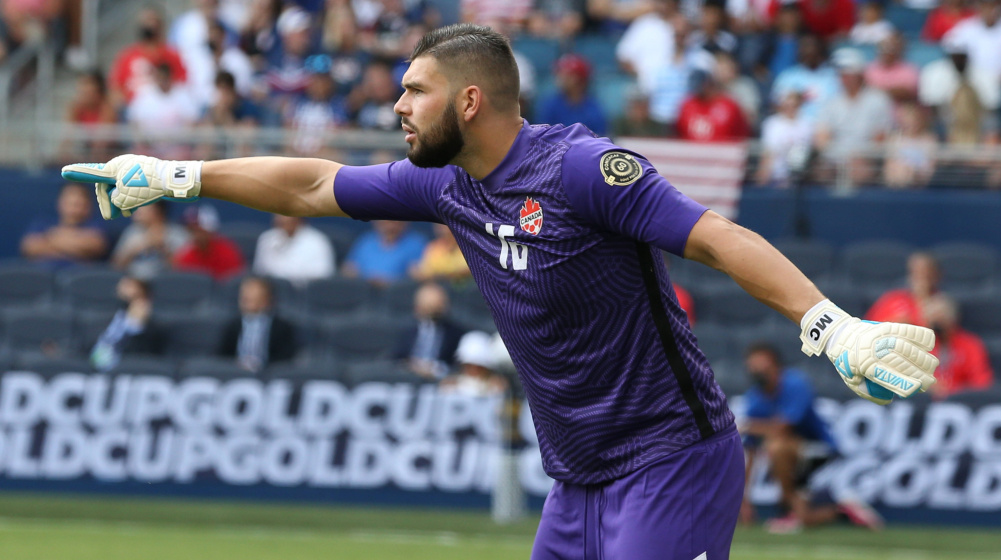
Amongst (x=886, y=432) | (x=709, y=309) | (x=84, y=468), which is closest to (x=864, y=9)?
(x=709, y=309)

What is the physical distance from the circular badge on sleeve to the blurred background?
566 cm

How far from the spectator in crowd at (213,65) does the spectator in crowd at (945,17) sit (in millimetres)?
6507

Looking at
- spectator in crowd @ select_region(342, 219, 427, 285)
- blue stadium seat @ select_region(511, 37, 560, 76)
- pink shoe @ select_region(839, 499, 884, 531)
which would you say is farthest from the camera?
blue stadium seat @ select_region(511, 37, 560, 76)

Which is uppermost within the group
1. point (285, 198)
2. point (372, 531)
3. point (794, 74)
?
point (794, 74)

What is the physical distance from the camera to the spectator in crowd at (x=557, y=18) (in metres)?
14.6

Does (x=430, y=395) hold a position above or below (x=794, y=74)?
below

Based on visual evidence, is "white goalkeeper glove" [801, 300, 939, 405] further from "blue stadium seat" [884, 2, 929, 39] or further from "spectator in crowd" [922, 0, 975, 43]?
"blue stadium seat" [884, 2, 929, 39]

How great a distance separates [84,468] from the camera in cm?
1073

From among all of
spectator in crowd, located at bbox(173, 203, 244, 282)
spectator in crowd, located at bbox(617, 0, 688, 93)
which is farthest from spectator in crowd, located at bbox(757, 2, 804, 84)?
spectator in crowd, located at bbox(173, 203, 244, 282)

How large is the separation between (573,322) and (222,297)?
8579mm

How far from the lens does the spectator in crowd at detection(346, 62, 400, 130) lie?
13.2 meters

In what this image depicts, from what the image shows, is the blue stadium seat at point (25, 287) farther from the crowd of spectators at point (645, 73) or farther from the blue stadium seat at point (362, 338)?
the blue stadium seat at point (362, 338)

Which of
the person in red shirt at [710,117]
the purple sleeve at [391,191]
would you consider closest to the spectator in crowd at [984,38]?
the person in red shirt at [710,117]

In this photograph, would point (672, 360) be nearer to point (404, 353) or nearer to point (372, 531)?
point (372, 531)
